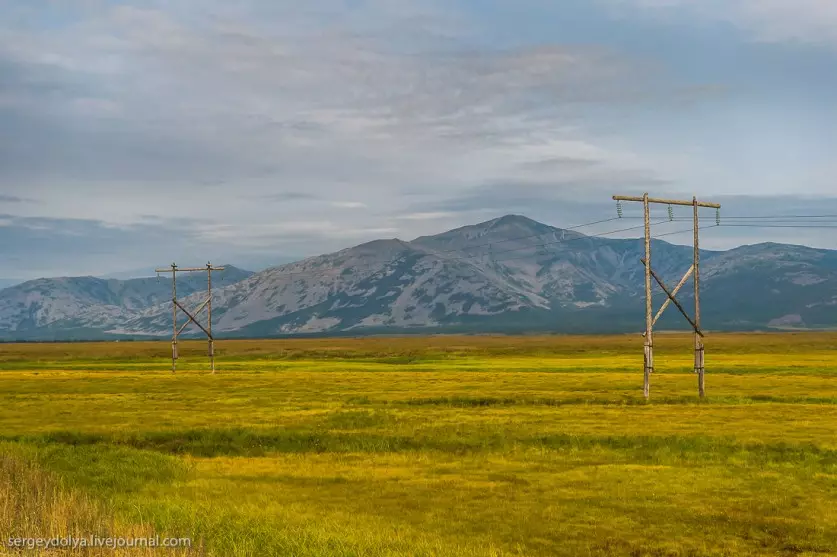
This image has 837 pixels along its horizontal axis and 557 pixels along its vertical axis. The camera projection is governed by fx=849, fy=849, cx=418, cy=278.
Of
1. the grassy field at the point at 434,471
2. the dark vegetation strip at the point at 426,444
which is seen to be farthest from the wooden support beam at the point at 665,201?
the dark vegetation strip at the point at 426,444

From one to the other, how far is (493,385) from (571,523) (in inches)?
2163

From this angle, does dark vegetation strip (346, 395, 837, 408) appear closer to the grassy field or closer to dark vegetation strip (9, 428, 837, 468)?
the grassy field

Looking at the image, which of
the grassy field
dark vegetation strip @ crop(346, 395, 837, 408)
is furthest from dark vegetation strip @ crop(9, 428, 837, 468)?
dark vegetation strip @ crop(346, 395, 837, 408)

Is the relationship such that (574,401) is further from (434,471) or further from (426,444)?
(434,471)

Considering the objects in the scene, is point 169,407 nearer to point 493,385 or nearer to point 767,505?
point 493,385

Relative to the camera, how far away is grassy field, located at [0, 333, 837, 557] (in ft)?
78.5

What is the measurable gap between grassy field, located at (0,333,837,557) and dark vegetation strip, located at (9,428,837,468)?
0.16 metres

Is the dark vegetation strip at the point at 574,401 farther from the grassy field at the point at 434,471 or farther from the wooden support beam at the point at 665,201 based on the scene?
the wooden support beam at the point at 665,201

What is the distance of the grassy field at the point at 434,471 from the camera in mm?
23938

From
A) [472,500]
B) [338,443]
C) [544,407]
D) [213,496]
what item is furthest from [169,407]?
[472,500]

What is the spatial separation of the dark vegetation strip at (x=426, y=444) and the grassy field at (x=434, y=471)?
0.52ft

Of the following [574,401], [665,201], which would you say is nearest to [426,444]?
[574,401]

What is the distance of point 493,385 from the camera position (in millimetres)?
80812

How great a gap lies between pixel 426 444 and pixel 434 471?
26.9 feet
